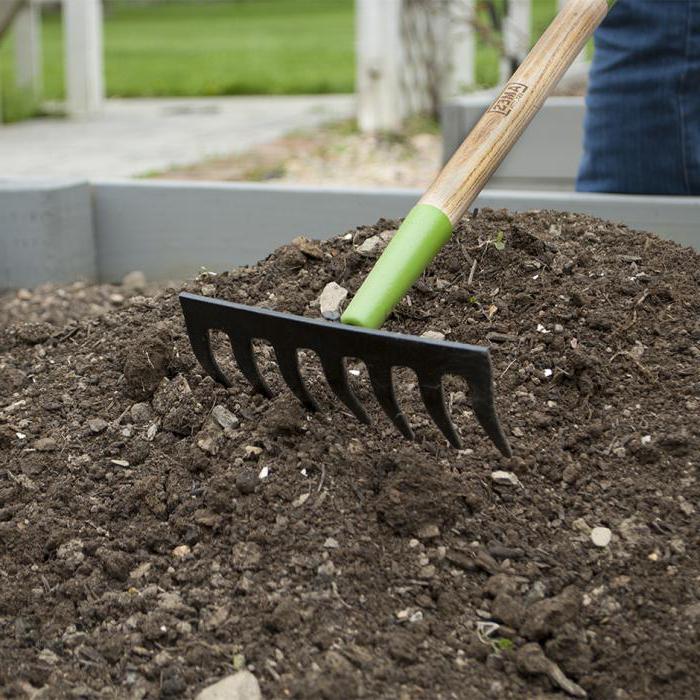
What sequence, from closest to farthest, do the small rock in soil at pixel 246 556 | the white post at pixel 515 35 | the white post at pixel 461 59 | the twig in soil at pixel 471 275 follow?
the small rock in soil at pixel 246 556 < the twig in soil at pixel 471 275 < the white post at pixel 515 35 < the white post at pixel 461 59

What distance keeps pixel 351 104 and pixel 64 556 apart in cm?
669

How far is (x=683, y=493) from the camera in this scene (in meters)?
1.69

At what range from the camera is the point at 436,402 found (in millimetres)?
1675

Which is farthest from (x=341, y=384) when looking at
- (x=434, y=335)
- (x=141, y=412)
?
(x=141, y=412)

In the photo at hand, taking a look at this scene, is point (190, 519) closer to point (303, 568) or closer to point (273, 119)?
point (303, 568)

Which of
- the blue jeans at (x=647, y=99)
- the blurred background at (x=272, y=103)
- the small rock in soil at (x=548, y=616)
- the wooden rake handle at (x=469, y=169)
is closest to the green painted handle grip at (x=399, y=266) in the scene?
the wooden rake handle at (x=469, y=169)

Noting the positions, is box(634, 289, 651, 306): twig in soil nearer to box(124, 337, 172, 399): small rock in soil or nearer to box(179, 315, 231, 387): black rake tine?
box(179, 315, 231, 387): black rake tine

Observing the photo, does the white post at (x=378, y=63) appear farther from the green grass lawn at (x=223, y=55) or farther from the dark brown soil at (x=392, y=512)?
the dark brown soil at (x=392, y=512)

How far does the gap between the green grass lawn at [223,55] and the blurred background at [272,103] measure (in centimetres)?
4

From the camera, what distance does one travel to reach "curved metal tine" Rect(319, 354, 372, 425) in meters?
1.73

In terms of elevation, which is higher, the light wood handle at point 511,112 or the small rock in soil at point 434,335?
the light wood handle at point 511,112

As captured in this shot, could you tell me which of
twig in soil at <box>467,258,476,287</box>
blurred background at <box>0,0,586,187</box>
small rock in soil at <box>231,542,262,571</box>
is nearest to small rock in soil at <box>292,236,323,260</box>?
twig in soil at <box>467,258,476,287</box>

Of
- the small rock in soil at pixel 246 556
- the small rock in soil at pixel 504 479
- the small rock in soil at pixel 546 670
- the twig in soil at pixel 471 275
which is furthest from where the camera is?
the twig in soil at pixel 471 275

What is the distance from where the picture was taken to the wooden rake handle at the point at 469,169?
5.92 feet
